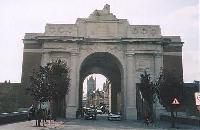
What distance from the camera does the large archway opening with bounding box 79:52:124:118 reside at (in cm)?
4964

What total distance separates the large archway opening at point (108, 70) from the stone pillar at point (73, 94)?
6.40 ft

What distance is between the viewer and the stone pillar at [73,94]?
1797 inches

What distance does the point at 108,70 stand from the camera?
58125 millimetres

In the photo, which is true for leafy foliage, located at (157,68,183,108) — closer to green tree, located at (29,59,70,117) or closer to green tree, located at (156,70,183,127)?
green tree, located at (156,70,183,127)

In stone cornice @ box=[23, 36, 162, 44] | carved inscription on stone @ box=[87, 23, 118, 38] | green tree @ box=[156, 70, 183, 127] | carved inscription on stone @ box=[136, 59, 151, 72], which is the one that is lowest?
green tree @ box=[156, 70, 183, 127]

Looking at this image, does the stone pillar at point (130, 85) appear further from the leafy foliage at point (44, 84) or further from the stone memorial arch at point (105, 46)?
the leafy foliage at point (44, 84)

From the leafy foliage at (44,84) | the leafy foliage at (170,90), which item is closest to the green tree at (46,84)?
the leafy foliage at (44,84)

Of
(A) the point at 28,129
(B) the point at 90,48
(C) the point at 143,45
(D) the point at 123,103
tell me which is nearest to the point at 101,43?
(B) the point at 90,48

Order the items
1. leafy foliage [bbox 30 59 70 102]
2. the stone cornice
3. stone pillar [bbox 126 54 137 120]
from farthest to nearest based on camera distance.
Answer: the stone cornice → stone pillar [bbox 126 54 137 120] → leafy foliage [bbox 30 59 70 102]

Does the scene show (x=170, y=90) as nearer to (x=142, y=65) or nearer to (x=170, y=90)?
(x=170, y=90)

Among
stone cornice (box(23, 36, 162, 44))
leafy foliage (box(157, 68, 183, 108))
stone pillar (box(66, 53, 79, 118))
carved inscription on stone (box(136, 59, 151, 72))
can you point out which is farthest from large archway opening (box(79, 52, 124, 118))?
leafy foliage (box(157, 68, 183, 108))

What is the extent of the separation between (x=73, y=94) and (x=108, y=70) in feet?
42.9

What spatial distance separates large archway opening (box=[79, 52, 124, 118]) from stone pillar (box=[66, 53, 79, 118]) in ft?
6.40

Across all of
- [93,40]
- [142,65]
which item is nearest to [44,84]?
[93,40]
